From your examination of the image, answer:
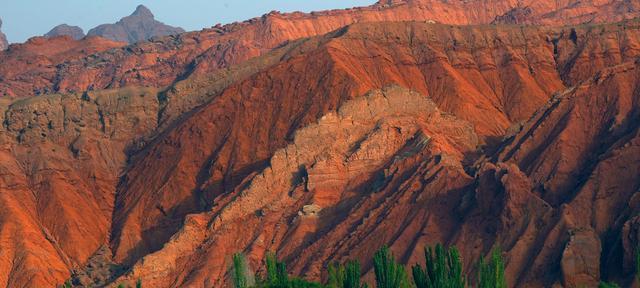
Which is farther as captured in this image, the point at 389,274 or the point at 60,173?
the point at 60,173

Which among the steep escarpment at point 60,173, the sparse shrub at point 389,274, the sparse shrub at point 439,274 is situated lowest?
the steep escarpment at point 60,173

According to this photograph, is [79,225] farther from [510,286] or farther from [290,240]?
[510,286]

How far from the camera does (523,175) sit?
10594 centimetres

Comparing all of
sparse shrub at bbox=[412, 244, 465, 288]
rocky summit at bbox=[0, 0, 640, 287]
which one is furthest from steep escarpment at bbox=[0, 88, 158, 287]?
sparse shrub at bbox=[412, 244, 465, 288]

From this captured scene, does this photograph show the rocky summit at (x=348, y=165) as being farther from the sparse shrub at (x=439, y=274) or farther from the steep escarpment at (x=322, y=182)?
the sparse shrub at (x=439, y=274)

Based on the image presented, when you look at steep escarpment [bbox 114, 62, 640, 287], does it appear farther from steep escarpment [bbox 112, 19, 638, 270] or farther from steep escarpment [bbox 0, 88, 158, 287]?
steep escarpment [bbox 0, 88, 158, 287]

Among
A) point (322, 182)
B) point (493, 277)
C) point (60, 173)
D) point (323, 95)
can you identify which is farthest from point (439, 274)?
point (60, 173)

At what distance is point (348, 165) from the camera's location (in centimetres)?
12112

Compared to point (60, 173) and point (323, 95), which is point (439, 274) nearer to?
point (323, 95)

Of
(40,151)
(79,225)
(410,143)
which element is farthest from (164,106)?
(410,143)

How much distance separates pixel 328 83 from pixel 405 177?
90.6 feet

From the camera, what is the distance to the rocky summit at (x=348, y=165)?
101 metres

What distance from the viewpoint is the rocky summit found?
10131cm

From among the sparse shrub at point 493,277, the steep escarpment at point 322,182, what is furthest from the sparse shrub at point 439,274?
the steep escarpment at point 322,182
